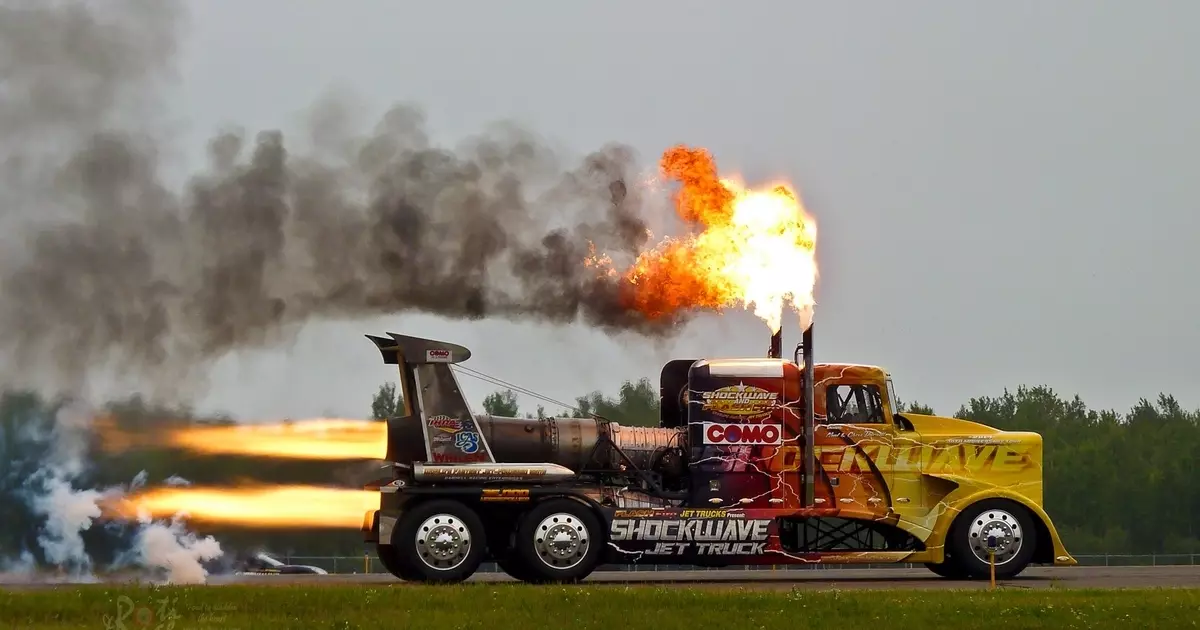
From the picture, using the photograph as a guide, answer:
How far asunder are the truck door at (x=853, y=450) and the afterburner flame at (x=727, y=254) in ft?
7.30

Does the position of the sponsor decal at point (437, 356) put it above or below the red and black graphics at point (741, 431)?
above

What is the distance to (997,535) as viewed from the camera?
32.3 metres

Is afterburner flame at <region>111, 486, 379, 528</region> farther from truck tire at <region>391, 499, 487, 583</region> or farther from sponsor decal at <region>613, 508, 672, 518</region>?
sponsor decal at <region>613, 508, 672, 518</region>

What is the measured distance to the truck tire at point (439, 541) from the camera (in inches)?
1190

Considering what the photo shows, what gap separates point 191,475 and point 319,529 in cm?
323

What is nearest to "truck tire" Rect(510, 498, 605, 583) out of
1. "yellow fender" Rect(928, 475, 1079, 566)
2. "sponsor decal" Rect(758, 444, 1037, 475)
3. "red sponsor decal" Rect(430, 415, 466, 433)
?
"red sponsor decal" Rect(430, 415, 466, 433)

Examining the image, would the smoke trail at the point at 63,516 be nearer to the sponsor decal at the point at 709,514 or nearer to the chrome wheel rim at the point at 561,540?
the chrome wheel rim at the point at 561,540

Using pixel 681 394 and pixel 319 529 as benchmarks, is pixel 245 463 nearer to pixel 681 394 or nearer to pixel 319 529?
pixel 319 529

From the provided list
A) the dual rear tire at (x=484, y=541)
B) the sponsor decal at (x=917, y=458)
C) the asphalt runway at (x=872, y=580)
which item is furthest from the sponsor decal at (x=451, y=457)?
the sponsor decal at (x=917, y=458)

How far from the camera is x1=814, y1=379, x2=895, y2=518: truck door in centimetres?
3216

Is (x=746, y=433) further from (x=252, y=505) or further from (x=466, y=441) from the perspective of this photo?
(x=252, y=505)

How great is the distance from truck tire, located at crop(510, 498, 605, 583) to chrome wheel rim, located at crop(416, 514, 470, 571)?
107cm

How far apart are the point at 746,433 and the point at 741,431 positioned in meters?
0.11

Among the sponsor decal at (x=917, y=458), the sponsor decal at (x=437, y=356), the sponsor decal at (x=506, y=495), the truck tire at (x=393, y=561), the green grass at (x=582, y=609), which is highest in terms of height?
the sponsor decal at (x=437, y=356)
